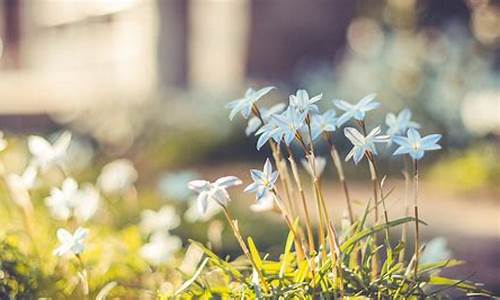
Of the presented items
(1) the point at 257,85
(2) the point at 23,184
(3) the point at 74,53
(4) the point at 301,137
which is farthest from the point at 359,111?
(3) the point at 74,53

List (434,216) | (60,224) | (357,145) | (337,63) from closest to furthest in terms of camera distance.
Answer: (357,145)
(60,224)
(434,216)
(337,63)

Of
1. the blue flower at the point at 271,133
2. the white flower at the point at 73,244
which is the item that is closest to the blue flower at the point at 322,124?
the blue flower at the point at 271,133

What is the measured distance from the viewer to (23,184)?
3.29 m

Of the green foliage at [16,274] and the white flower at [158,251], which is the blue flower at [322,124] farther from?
the green foliage at [16,274]

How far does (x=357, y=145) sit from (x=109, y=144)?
21.4ft

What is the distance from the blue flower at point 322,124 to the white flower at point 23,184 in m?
1.03

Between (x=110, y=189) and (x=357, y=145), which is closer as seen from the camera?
(x=357, y=145)

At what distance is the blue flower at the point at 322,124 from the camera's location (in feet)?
8.41

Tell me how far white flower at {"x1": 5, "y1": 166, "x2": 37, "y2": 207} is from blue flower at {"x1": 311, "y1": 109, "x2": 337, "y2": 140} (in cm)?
103

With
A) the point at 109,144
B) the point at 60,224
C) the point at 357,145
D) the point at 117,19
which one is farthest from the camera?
the point at 117,19

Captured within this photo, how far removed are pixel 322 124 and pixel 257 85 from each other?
7860mm

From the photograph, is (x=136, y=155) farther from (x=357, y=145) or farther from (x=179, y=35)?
(x=357, y=145)

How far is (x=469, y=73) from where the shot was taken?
797 cm

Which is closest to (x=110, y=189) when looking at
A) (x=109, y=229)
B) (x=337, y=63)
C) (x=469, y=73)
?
(x=109, y=229)
